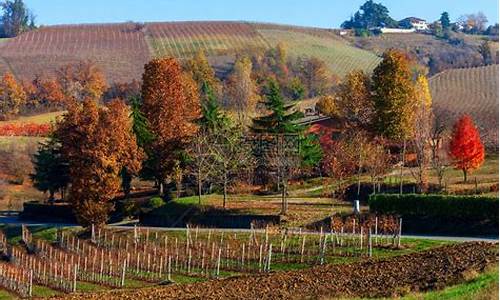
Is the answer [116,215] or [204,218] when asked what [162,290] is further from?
[116,215]

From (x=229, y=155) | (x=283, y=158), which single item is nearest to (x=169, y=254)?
(x=283, y=158)

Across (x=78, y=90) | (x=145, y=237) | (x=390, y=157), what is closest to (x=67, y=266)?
(x=145, y=237)

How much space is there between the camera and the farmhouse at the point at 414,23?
18023 centimetres

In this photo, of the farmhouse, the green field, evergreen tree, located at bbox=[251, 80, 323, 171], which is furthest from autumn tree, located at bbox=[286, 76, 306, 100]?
the farmhouse

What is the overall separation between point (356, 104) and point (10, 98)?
4400cm

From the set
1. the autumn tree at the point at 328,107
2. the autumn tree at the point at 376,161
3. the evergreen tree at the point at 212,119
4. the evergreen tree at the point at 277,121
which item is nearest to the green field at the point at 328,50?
the autumn tree at the point at 328,107

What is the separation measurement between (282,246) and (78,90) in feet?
211

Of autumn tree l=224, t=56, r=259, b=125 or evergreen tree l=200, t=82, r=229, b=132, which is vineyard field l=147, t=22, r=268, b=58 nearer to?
autumn tree l=224, t=56, r=259, b=125

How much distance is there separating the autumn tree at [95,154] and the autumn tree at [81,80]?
49139 mm

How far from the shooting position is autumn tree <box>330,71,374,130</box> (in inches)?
1935

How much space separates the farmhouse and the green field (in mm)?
45685

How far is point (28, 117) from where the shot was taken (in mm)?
82500

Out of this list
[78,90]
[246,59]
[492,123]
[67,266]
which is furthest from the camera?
[246,59]

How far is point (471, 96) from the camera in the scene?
231ft
